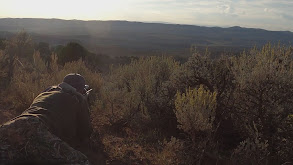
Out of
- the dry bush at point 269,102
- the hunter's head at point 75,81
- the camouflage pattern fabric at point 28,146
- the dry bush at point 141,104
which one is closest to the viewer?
the camouflage pattern fabric at point 28,146

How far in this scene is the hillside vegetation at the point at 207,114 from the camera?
4.34 meters

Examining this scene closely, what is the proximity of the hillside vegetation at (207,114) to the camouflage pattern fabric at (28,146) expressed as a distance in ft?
6.81

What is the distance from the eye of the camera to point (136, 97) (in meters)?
7.07

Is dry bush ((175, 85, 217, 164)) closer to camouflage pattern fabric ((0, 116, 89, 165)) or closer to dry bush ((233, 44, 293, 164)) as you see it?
dry bush ((233, 44, 293, 164))

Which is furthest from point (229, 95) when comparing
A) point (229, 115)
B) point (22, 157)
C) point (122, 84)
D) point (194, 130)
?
point (122, 84)

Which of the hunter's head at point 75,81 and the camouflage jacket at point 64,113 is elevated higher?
the hunter's head at point 75,81

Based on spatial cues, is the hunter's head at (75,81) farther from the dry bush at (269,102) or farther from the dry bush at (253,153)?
the dry bush at (269,102)

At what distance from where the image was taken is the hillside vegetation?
434 cm

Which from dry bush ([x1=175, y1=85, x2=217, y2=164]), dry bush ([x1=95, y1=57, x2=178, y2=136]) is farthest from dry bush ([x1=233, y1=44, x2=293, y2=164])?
dry bush ([x1=95, y1=57, x2=178, y2=136])

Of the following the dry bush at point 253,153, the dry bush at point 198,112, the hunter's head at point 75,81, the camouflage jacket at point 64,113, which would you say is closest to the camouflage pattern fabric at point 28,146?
the camouflage jacket at point 64,113

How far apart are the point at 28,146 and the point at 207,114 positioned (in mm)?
2586

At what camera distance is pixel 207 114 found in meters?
4.15

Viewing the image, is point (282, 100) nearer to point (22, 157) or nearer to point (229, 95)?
point (229, 95)

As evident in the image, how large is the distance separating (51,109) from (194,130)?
2322mm
